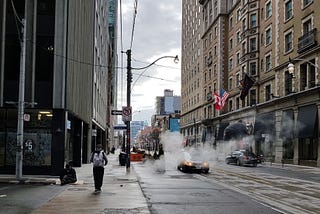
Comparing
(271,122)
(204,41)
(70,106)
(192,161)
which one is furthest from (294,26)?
(204,41)

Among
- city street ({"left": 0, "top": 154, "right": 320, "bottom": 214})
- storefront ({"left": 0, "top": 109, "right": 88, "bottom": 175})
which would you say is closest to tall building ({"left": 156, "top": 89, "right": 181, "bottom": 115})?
storefront ({"left": 0, "top": 109, "right": 88, "bottom": 175})

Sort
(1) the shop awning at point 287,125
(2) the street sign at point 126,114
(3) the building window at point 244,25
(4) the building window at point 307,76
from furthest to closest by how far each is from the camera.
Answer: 1. (3) the building window at point 244,25
2. (1) the shop awning at point 287,125
3. (4) the building window at point 307,76
4. (2) the street sign at point 126,114

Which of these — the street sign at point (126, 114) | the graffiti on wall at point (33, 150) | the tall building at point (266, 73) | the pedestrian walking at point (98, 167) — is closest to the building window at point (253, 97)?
the tall building at point (266, 73)

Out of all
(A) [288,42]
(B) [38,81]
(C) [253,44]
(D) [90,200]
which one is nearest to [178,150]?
(A) [288,42]

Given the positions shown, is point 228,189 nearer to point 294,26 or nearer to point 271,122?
point 294,26

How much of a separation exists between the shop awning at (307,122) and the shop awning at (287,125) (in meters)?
2.02

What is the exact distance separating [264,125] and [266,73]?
6.43 metres

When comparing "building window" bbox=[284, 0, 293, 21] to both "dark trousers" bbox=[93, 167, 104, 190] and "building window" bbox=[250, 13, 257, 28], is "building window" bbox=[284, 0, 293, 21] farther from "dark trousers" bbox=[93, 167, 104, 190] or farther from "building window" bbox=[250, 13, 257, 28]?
"dark trousers" bbox=[93, 167, 104, 190]

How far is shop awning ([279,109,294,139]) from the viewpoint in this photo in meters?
47.5

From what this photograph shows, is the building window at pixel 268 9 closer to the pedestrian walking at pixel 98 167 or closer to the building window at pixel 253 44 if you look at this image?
the building window at pixel 253 44

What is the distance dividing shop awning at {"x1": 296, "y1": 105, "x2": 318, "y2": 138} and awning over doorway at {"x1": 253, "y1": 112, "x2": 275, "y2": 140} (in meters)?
7.64

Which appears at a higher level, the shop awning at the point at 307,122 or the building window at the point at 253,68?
the building window at the point at 253,68

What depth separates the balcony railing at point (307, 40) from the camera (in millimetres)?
42812

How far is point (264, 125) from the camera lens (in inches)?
2195
